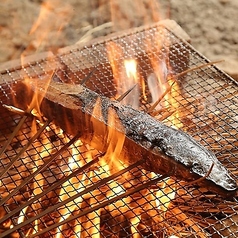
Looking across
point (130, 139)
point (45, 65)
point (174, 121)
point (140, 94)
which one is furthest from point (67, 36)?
point (130, 139)

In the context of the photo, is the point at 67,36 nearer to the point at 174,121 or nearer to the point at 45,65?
the point at 45,65

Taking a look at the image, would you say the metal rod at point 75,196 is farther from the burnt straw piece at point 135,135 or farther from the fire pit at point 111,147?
the burnt straw piece at point 135,135

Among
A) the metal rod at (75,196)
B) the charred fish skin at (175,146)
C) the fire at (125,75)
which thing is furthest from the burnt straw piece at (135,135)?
the fire at (125,75)

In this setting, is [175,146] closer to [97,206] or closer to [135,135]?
[135,135]

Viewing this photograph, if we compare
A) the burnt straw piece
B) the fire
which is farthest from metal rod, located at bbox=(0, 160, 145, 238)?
the fire

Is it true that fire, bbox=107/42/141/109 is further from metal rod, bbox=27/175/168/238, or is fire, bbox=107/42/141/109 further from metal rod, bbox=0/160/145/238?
metal rod, bbox=27/175/168/238
